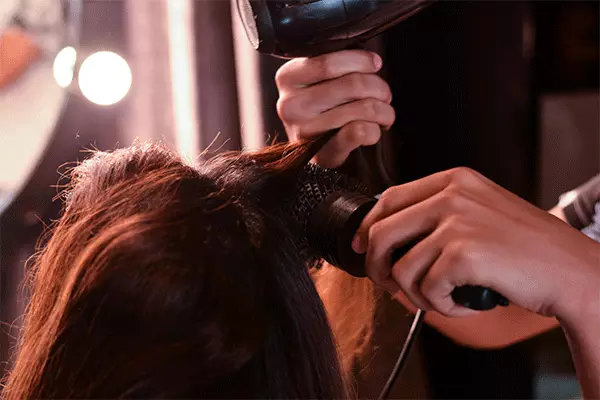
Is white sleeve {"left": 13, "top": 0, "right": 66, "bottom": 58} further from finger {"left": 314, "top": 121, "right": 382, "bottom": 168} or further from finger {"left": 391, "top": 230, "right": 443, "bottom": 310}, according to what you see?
finger {"left": 391, "top": 230, "right": 443, "bottom": 310}

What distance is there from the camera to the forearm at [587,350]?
633 millimetres

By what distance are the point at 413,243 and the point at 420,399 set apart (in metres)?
0.53

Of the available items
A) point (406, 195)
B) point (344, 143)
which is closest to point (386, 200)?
point (406, 195)

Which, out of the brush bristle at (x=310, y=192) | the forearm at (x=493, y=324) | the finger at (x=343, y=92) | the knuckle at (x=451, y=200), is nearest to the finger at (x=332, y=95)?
the finger at (x=343, y=92)

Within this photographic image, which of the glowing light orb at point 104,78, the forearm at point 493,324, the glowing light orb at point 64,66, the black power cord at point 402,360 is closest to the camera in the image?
the black power cord at point 402,360

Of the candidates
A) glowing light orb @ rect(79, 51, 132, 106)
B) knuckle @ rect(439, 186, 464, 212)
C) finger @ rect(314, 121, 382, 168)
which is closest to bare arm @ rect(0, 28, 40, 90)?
glowing light orb @ rect(79, 51, 132, 106)

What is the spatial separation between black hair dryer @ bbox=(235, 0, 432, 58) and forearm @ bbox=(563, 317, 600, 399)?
36 cm

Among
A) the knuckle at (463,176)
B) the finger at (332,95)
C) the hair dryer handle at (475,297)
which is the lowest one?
the hair dryer handle at (475,297)

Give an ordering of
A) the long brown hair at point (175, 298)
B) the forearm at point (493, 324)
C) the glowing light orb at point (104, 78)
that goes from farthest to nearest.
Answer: the glowing light orb at point (104, 78), the forearm at point (493, 324), the long brown hair at point (175, 298)

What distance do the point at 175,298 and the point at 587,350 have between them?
1.34 feet

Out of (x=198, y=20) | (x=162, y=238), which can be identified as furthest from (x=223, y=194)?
(x=198, y=20)

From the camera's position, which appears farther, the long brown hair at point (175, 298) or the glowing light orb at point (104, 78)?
the glowing light orb at point (104, 78)

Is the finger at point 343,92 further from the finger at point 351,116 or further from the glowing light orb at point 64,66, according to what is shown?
the glowing light orb at point 64,66

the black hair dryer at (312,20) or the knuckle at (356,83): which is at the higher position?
the black hair dryer at (312,20)
